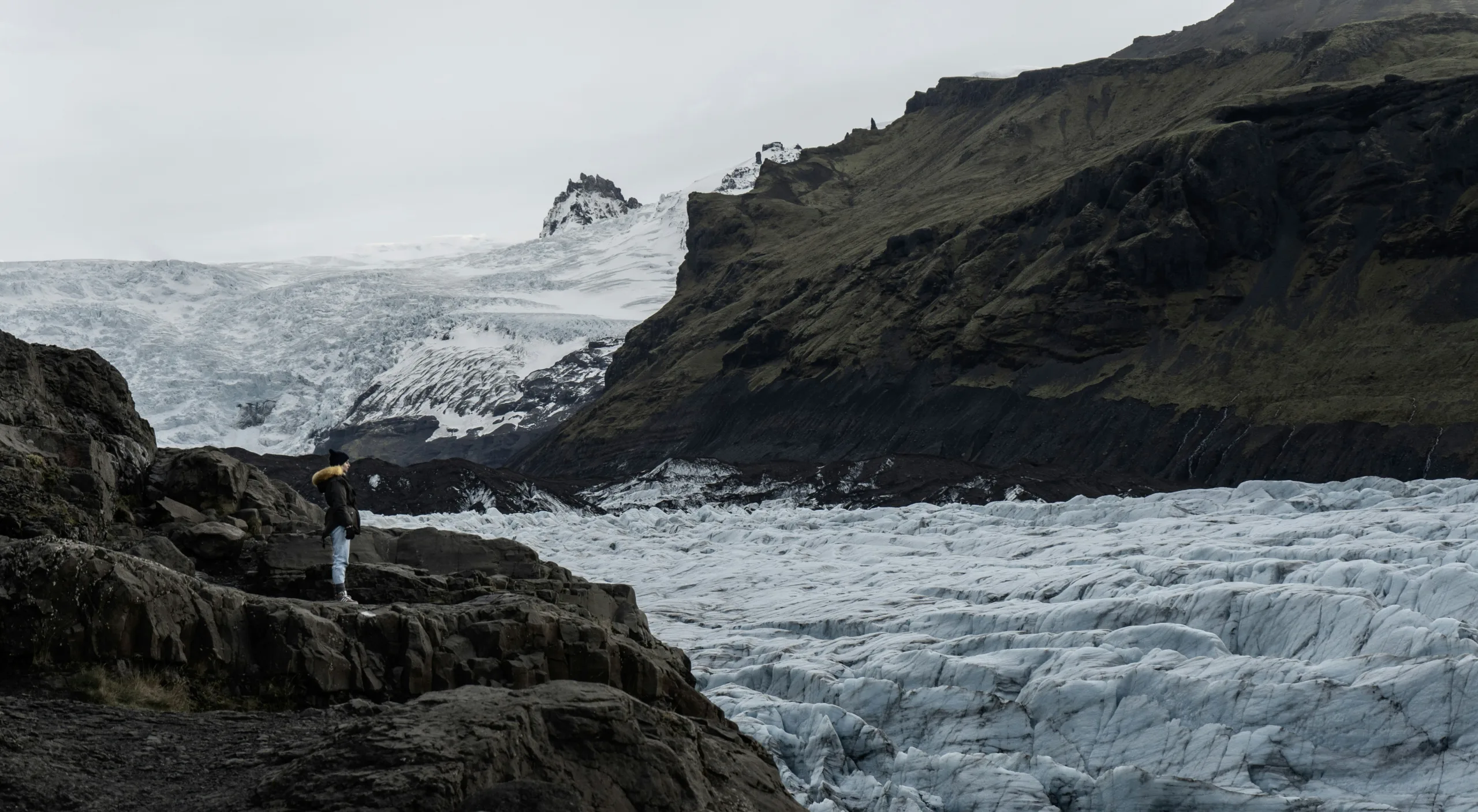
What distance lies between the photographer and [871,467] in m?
71.1

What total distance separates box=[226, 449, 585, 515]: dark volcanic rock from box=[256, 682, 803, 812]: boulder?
60.5m

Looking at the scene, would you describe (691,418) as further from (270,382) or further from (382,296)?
(382,296)

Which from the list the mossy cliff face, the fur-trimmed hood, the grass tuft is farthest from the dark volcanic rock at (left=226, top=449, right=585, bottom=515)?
the grass tuft

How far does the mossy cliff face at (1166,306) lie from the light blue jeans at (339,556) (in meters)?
53.2

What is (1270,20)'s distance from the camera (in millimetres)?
145500

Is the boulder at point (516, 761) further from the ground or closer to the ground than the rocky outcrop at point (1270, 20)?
closer to the ground

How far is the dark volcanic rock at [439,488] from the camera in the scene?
71.8 metres

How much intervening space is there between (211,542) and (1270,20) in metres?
148

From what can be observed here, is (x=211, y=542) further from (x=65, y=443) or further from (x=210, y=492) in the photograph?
(x=210, y=492)

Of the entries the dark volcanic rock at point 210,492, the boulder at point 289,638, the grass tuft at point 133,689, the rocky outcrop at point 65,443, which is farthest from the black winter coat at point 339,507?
the grass tuft at point 133,689

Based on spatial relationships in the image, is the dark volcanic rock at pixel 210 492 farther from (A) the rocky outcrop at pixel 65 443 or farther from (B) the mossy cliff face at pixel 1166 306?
(B) the mossy cliff face at pixel 1166 306

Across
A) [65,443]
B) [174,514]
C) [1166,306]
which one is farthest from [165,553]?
[1166,306]

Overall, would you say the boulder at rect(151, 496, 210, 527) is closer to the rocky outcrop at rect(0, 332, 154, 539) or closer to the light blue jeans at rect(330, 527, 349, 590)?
the rocky outcrop at rect(0, 332, 154, 539)

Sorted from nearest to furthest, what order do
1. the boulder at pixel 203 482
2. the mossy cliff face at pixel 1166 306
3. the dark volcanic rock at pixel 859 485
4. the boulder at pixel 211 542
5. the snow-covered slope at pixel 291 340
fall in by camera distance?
the boulder at pixel 211 542
the boulder at pixel 203 482
the dark volcanic rock at pixel 859 485
the mossy cliff face at pixel 1166 306
the snow-covered slope at pixel 291 340
